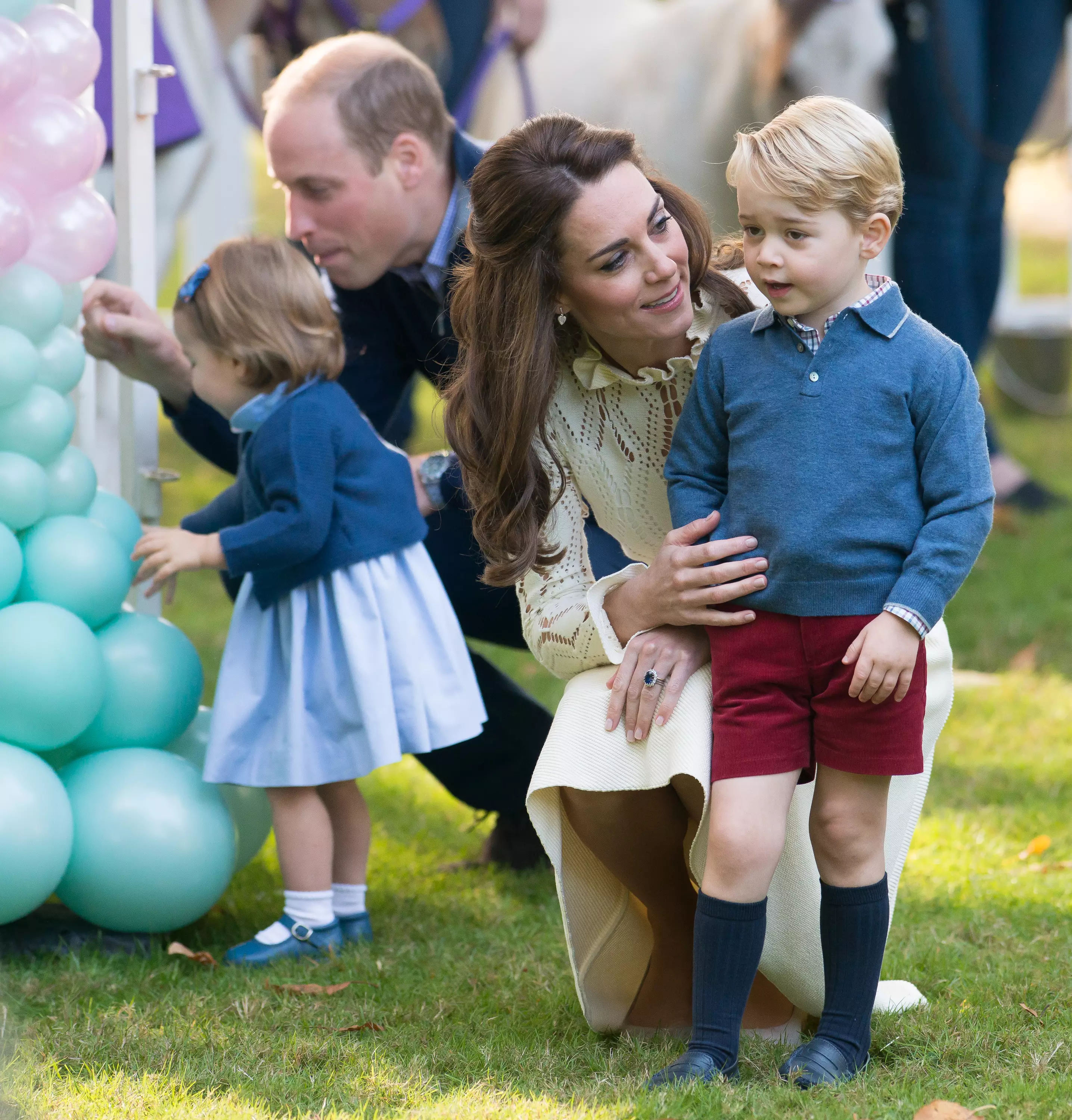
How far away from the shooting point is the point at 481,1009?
2461 millimetres

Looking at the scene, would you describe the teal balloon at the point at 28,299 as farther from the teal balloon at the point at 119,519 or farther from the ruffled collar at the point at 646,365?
the ruffled collar at the point at 646,365

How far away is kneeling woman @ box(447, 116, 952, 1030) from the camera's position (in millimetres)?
2150

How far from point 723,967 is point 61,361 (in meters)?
1.51

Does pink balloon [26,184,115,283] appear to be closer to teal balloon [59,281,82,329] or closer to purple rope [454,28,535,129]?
teal balloon [59,281,82,329]

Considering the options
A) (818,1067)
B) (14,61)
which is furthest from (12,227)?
(818,1067)

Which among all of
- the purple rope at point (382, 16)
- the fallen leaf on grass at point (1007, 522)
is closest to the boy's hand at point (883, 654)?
the purple rope at point (382, 16)

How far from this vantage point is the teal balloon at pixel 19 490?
101 inches

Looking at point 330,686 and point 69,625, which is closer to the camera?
point 69,625

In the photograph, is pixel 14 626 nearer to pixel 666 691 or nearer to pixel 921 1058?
pixel 666 691

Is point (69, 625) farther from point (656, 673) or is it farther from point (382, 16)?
point (382, 16)

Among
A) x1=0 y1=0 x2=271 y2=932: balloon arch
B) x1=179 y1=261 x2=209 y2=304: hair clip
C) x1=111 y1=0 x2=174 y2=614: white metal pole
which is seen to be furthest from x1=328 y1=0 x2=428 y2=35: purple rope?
x1=179 y1=261 x2=209 y2=304: hair clip

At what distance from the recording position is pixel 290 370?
A: 2742 millimetres

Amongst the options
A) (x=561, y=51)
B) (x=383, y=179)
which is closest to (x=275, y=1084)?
(x=383, y=179)

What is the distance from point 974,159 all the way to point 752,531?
4.24 m
